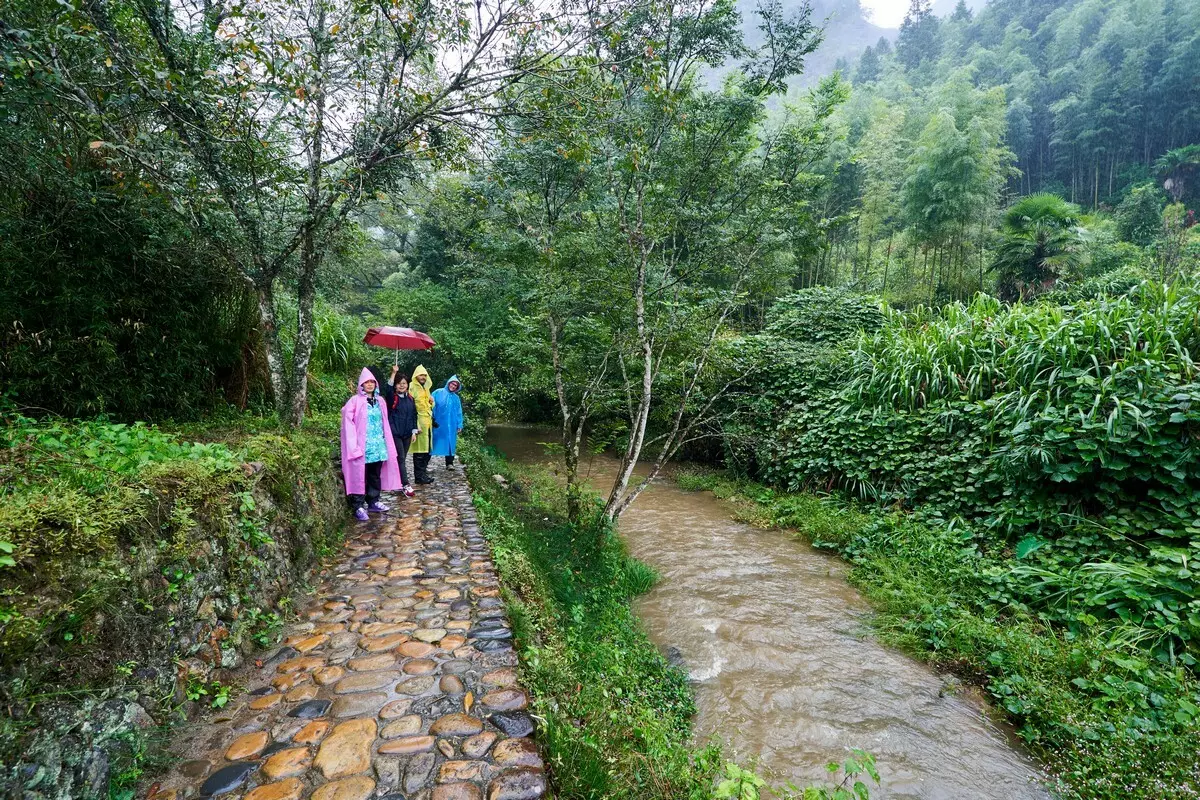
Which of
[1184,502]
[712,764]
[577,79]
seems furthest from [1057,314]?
[712,764]

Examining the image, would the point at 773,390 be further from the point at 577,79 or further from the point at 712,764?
the point at 712,764

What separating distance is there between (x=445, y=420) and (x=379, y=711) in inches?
231

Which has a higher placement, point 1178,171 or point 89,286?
point 1178,171

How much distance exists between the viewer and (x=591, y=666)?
11.8ft

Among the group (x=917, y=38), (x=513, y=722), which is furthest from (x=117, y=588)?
(x=917, y=38)

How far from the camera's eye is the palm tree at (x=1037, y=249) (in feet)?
44.5

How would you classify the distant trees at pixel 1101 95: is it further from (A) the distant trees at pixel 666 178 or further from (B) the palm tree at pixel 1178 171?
(A) the distant trees at pixel 666 178

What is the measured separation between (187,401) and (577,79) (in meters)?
4.75

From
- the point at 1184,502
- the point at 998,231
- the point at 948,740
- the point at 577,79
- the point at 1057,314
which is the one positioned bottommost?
the point at 948,740

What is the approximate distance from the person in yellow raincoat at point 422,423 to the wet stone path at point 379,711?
320cm

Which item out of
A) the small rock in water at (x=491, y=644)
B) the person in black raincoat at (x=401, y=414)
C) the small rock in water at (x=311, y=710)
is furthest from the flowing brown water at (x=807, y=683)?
the person in black raincoat at (x=401, y=414)

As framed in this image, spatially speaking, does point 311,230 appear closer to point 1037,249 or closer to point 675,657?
point 675,657

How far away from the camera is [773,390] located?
973 cm

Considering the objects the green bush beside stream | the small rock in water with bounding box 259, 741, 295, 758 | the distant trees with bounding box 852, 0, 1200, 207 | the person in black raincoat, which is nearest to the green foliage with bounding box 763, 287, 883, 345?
the green bush beside stream
